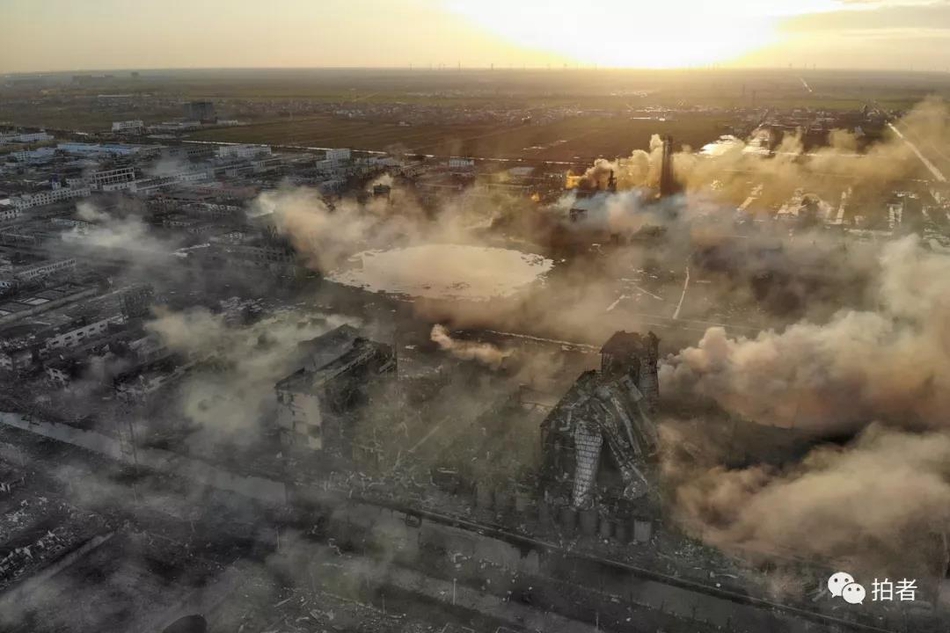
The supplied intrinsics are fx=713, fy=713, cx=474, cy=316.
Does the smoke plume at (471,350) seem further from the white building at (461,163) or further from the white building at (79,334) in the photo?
the white building at (461,163)

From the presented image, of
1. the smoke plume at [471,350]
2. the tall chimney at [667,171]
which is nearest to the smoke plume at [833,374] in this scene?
the smoke plume at [471,350]

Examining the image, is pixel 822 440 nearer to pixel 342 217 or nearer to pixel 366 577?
pixel 366 577

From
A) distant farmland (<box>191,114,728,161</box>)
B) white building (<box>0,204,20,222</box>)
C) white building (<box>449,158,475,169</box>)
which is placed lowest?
white building (<box>0,204,20,222</box>)

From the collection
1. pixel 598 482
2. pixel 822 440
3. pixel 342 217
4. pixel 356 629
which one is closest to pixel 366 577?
pixel 356 629

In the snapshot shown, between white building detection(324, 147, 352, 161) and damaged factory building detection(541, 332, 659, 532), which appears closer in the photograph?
damaged factory building detection(541, 332, 659, 532)

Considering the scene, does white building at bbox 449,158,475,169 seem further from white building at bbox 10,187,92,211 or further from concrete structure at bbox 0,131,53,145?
concrete structure at bbox 0,131,53,145

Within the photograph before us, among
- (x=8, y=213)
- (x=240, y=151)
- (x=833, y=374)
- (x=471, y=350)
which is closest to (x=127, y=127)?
(x=240, y=151)

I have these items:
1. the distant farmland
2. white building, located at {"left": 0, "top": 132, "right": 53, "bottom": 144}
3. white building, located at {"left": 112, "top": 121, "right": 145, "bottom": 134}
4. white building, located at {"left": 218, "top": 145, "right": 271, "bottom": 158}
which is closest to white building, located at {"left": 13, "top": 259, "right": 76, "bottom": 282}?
white building, located at {"left": 218, "top": 145, "right": 271, "bottom": 158}
